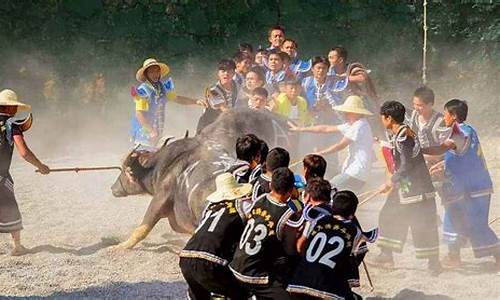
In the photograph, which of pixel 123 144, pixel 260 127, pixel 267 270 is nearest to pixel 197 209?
pixel 260 127

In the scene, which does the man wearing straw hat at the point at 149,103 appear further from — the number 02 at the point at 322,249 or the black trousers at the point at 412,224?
the number 02 at the point at 322,249

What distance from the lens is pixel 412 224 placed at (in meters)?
7.25

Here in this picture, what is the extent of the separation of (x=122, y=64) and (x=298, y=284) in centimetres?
992

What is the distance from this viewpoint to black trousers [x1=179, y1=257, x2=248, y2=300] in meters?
5.43

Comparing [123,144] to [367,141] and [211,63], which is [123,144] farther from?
[367,141]

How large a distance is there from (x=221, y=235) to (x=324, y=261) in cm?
68

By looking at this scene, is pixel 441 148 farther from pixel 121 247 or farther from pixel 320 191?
pixel 121 247

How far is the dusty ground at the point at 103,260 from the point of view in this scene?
22.5 ft

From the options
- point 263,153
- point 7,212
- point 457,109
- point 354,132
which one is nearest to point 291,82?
point 354,132

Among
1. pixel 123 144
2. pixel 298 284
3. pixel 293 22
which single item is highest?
pixel 293 22

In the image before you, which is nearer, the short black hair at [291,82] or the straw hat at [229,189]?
the straw hat at [229,189]

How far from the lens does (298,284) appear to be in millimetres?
5180

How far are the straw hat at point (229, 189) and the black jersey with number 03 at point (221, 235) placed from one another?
5cm

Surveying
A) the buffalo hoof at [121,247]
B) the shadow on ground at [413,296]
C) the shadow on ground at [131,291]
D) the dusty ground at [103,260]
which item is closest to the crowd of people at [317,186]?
the dusty ground at [103,260]
